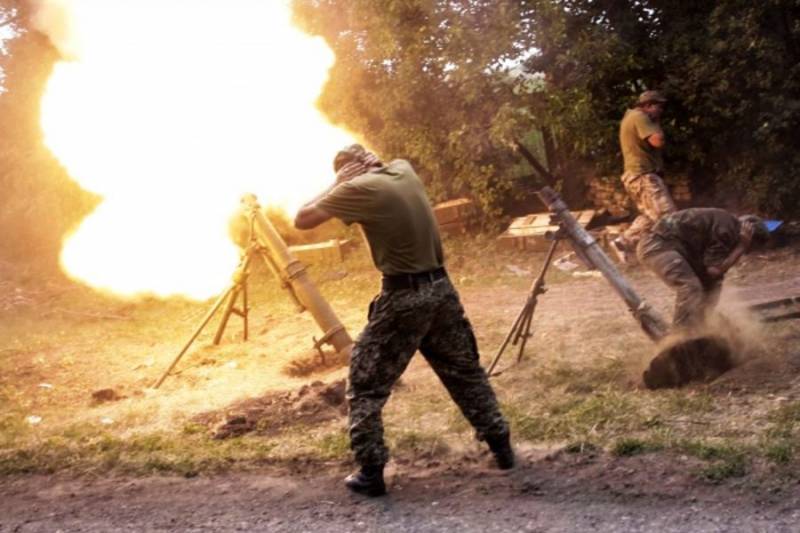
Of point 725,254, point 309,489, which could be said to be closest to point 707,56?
point 725,254

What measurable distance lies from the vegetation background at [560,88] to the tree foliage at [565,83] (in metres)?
0.02

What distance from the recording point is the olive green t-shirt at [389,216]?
4746 mm

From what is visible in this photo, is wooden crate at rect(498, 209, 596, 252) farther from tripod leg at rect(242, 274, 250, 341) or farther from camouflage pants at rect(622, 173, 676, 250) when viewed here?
tripod leg at rect(242, 274, 250, 341)

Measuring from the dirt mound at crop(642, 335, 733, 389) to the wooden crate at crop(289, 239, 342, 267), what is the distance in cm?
738

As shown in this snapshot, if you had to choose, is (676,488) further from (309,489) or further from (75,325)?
(75,325)

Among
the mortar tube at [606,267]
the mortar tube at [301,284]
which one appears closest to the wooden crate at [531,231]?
the mortar tube at [301,284]

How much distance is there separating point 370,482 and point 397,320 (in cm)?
94

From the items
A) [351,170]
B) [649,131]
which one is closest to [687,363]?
[351,170]

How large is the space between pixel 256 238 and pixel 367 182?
3.51m

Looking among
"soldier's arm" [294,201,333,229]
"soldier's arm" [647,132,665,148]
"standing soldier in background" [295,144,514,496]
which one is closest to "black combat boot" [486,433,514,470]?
"standing soldier in background" [295,144,514,496]

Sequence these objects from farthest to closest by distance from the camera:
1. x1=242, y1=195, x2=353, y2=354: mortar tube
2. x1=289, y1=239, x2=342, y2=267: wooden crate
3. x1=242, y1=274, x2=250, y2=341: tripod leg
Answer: x1=289, y1=239, x2=342, y2=267: wooden crate → x1=242, y1=274, x2=250, y2=341: tripod leg → x1=242, y1=195, x2=353, y2=354: mortar tube

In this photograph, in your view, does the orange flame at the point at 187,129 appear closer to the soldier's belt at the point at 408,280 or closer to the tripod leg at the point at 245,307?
the tripod leg at the point at 245,307

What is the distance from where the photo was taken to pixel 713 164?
36.8 feet

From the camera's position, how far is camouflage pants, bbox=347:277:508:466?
15.6 ft
